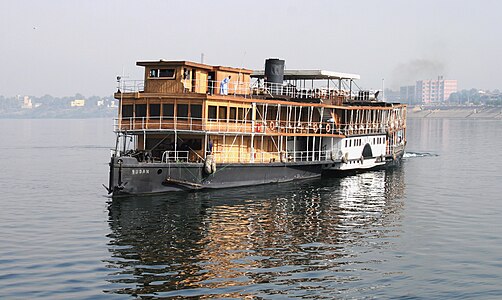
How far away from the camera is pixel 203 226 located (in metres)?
32.2

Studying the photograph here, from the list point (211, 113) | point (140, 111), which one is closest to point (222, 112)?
point (211, 113)

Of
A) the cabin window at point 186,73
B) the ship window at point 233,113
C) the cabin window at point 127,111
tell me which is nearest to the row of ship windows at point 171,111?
the cabin window at point 127,111

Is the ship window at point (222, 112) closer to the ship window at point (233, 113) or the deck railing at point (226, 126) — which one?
the deck railing at point (226, 126)

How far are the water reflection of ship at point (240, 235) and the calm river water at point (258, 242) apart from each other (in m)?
0.07

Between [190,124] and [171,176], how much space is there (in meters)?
3.44

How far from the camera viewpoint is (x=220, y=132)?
136 feet

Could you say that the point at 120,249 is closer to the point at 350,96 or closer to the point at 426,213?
the point at 426,213

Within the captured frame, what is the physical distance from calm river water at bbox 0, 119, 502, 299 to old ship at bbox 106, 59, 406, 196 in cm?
117

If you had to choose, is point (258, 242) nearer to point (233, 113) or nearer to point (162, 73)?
point (233, 113)

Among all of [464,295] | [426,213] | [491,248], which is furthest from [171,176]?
[464,295]

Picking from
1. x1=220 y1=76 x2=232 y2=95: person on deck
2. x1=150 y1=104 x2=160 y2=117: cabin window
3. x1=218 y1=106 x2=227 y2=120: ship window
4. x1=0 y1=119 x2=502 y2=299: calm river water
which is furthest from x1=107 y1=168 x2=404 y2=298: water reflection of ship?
x1=220 y1=76 x2=232 y2=95: person on deck

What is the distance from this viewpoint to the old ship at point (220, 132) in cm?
3984

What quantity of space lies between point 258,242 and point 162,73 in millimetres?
16849

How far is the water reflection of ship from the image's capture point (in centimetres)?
2311
